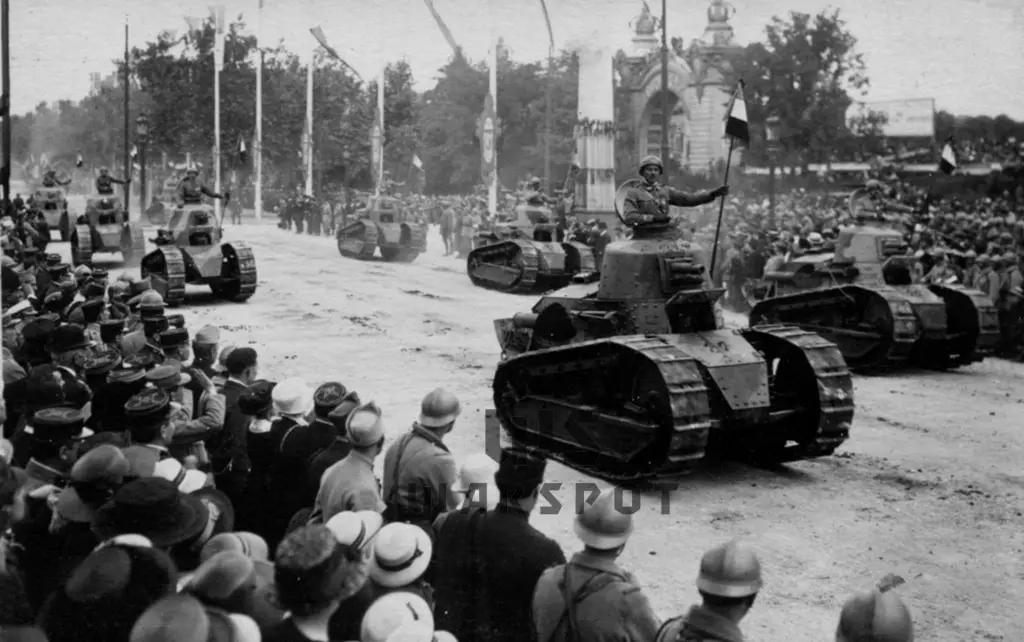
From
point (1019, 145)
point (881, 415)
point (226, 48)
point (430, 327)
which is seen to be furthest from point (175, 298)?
point (1019, 145)

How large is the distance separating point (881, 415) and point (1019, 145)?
8.83m

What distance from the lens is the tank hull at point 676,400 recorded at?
9.43 meters

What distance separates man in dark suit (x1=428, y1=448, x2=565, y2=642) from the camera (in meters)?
4.21

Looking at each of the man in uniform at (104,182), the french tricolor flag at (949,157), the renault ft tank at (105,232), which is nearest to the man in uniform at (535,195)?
the french tricolor flag at (949,157)

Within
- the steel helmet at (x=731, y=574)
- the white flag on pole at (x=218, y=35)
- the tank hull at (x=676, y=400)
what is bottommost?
the tank hull at (x=676, y=400)

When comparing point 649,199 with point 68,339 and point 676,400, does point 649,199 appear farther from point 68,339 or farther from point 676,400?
point 68,339

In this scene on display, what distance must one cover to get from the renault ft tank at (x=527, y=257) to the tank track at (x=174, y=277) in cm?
731

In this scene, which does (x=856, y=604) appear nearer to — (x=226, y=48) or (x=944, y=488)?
(x=944, y=488)

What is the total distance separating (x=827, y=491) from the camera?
964cm

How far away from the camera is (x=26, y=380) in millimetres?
6812

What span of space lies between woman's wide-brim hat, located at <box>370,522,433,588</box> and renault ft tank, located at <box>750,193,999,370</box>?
13.1 meters

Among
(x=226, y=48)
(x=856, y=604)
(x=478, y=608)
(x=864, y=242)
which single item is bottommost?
(x=478, y=608)

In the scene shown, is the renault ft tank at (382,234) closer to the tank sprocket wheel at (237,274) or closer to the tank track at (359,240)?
the tank track at (359,240)

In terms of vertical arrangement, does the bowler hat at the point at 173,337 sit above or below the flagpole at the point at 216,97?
below
